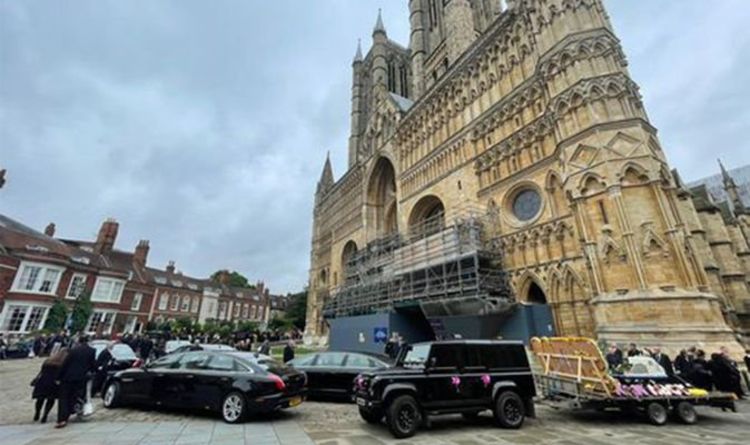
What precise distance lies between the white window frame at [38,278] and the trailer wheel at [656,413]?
123ft

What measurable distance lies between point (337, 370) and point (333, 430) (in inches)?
119

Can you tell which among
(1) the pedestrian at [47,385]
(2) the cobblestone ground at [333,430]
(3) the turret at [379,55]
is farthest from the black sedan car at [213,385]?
(3) the turret at [379,55]

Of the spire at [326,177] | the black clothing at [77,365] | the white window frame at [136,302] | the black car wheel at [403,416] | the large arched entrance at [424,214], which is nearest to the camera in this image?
the black car wheel at [403,416]

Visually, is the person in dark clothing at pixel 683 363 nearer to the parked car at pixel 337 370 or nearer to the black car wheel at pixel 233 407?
the parked car at pixel 337 370

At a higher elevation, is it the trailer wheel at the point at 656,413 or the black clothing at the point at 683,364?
the black clothing at the point at 683,364

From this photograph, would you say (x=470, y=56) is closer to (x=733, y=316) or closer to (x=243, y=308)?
(x=733, y=316)

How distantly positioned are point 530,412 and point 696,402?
3742 millimetres

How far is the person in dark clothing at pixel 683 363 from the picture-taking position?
1022 cm

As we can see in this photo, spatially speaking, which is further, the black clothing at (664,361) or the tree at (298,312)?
the tree at (298,312)

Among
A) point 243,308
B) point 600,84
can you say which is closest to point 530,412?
point 600,84

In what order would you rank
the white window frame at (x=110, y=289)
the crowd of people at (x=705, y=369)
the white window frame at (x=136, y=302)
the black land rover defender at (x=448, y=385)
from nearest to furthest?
the black land rover defender at (x=448, y=385) < the crowd of people at (x=705, y=369) < the white window frame at (x=110, y=289) < the white window frame at (x=136, y=302)

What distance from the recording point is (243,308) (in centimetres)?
6128

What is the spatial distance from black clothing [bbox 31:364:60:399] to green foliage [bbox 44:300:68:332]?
→ 27.1 m

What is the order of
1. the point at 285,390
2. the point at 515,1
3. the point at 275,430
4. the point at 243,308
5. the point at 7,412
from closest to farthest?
the point at 275,430, the point at 285,390, the point at 7,412, the point at 515,1, the point at 243,308
